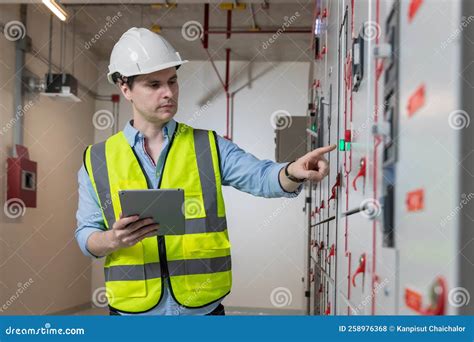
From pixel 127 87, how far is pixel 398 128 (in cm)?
126

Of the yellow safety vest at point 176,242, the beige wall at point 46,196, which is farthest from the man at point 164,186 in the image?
the beige wall at point 46,196

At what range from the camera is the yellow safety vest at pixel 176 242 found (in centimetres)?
192

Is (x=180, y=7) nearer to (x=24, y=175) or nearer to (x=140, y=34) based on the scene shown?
(x=24, y=175)

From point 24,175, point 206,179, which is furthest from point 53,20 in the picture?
point 206,179

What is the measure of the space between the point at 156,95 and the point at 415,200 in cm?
118

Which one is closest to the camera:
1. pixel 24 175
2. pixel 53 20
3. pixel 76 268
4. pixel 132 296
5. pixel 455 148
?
pixel 455 148

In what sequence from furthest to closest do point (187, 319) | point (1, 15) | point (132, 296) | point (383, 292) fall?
1. point (1, 15)
2. point (132, 296)
3. point (187, 319)
4. point (383, 292)

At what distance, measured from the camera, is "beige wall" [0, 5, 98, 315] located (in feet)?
18.0

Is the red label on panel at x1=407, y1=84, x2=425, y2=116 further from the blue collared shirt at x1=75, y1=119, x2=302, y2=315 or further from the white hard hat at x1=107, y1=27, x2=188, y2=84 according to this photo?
the white hard hat at x1=107, y1=27, x2=188, y2=84

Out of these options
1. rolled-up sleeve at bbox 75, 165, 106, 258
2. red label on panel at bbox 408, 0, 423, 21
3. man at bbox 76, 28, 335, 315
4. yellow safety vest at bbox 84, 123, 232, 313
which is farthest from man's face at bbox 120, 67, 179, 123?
red label on panel at bbox 408, 0, 423, 21

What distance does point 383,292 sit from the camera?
1.31m

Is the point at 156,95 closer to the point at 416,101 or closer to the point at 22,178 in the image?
the point at 416,101

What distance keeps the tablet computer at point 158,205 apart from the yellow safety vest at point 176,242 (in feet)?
0.47

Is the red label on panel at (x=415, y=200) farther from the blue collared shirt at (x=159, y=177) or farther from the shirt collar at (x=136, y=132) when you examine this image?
the shirt collar at (x=136, y=132)
